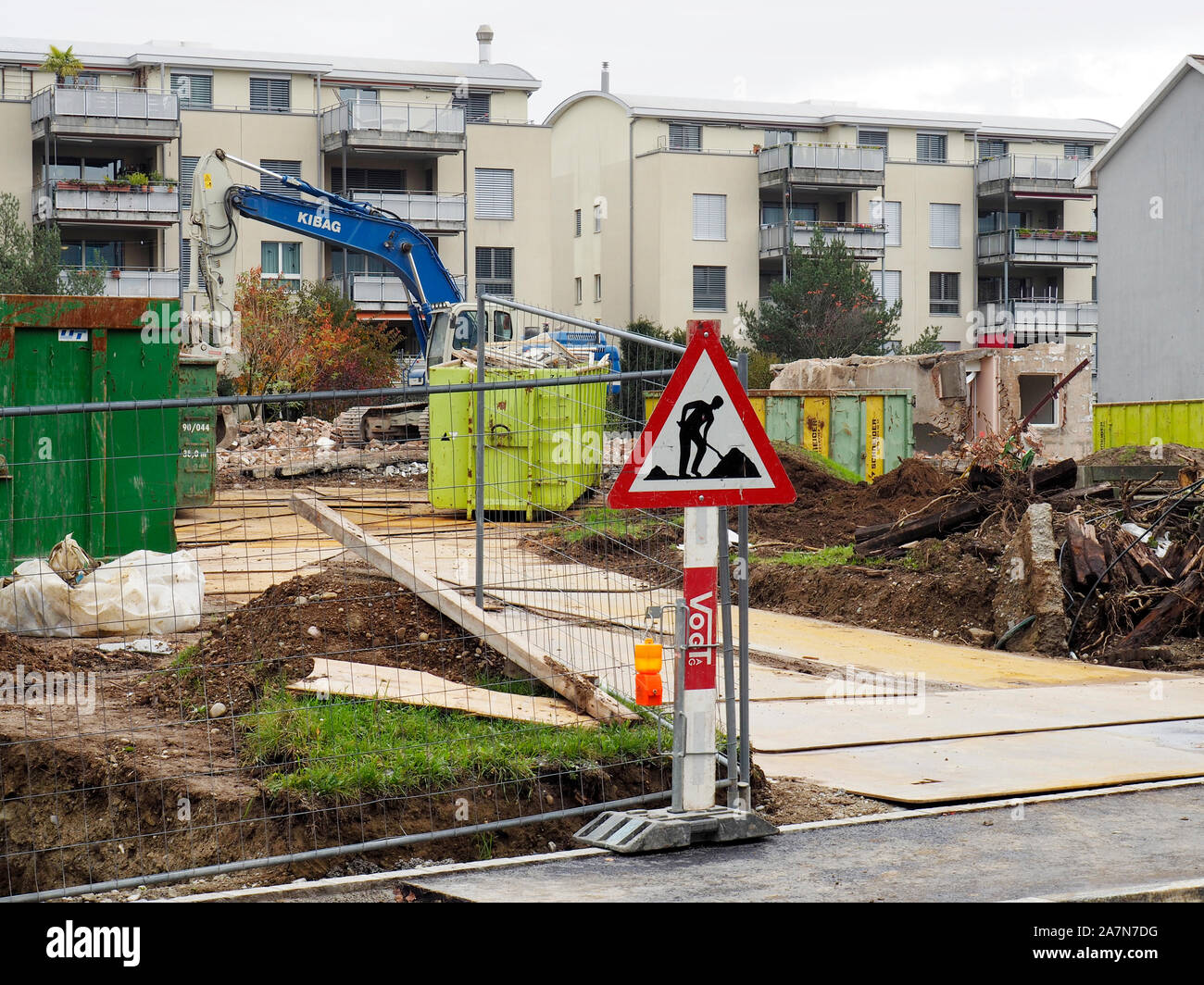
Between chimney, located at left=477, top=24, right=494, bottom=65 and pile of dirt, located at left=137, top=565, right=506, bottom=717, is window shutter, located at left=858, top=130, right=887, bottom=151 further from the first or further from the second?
pile of dirt, located at left=137, top=565, right=506, bottom=717

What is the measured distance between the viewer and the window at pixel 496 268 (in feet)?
166

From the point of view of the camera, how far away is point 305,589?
9.01m

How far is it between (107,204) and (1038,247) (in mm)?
35666

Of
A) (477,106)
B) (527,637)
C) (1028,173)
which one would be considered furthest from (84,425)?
(1028,173)

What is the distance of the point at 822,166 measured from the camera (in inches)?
2100

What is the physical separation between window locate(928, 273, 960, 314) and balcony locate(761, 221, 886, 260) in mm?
3783

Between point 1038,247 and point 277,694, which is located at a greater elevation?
point 1038,247

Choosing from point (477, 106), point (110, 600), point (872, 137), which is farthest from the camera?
point (872, 137)

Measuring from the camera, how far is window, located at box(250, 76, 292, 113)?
49188 mm

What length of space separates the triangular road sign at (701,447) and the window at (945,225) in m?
54.6

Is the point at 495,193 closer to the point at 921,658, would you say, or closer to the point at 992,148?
the point at 992,148

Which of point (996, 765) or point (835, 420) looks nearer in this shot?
point (996, 765)
